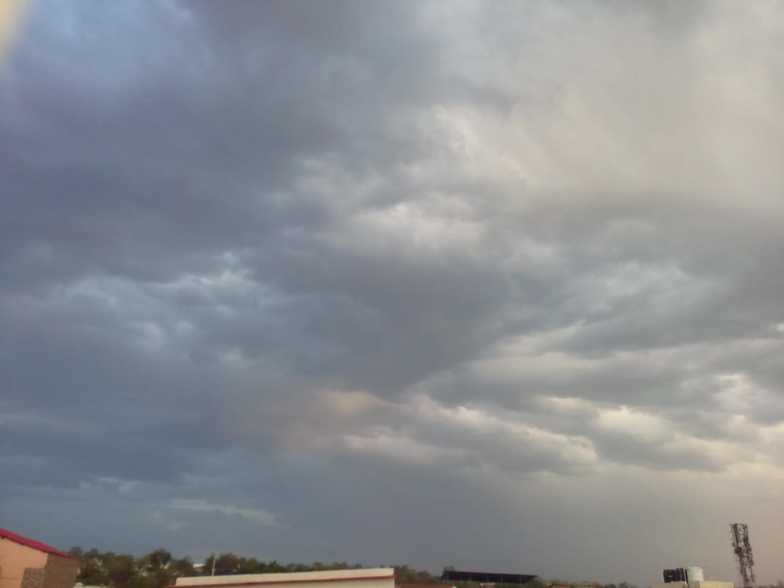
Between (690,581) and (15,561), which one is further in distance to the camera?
(690,581)

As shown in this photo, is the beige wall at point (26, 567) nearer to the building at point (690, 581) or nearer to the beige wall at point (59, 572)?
the beige wall at point (59, 572)

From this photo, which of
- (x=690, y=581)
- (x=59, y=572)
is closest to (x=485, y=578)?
(x=690, y=581)

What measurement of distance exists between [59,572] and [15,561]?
365cm

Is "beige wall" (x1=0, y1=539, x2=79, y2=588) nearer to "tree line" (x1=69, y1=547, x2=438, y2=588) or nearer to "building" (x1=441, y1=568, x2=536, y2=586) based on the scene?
"tree line" (x1=69, y1=547, x2=438, y2=588)

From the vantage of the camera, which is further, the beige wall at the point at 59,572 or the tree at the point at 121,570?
the tree at the point at 121,570

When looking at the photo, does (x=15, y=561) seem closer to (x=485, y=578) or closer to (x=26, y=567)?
(x=26, y=567)

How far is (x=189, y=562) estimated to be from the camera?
154 metres

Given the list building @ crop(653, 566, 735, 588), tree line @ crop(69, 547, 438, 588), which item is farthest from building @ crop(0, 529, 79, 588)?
building @ crop(653, 566, 735, 588)

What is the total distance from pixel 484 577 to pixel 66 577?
10694 centimetres

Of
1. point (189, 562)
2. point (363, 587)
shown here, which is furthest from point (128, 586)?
point (363, 587)

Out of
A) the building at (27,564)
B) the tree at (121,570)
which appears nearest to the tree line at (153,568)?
the tree at (121,570)

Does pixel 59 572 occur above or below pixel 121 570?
below

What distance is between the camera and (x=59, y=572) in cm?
5791

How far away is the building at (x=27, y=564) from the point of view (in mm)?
55250
